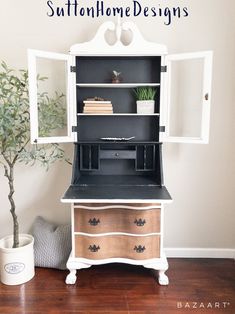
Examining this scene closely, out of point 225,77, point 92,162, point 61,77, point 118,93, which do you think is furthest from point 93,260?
point 225,77

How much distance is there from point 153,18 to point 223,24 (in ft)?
1.82

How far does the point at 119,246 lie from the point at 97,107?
1034 mm

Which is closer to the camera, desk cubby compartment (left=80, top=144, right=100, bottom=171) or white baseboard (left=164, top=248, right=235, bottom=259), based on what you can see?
desk cubby compartment (left=80, top=144, right=100, bottom=171)

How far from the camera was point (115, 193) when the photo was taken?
193cm

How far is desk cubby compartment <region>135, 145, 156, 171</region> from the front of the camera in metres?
2.36

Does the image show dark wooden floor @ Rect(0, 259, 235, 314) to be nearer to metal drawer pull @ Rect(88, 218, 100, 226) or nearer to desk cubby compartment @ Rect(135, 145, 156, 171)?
metal drawer pull @ Rect(88, 218, 100, 226)

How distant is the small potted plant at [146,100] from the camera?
87.2 inches

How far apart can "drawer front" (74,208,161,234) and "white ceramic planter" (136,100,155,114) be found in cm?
75

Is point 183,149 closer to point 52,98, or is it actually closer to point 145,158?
point 145,158

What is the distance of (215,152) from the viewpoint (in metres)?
2.42

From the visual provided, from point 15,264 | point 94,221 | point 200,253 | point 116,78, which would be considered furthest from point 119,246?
point 116,78

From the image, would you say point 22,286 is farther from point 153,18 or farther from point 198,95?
point 153,18

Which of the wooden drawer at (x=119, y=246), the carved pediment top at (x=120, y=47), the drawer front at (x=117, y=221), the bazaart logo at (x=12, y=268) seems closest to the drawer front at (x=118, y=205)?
the drawer front at (x=117, y=221)

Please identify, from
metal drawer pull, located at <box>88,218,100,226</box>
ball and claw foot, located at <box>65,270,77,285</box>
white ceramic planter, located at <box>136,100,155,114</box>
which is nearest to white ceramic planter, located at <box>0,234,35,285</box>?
ball and claw foot, located at <box>65,270,77,285</box>
